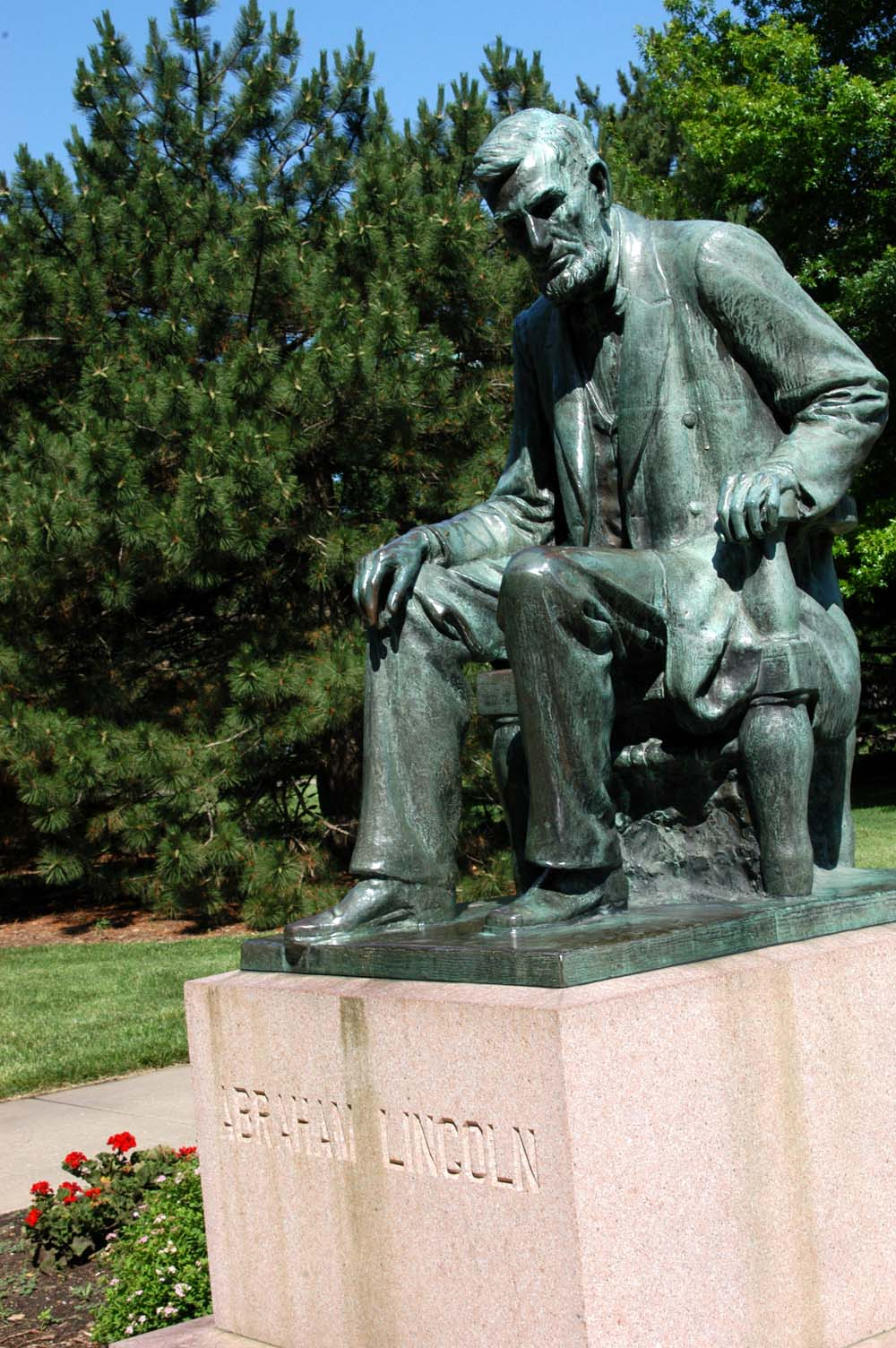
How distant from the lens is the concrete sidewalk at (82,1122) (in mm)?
5480

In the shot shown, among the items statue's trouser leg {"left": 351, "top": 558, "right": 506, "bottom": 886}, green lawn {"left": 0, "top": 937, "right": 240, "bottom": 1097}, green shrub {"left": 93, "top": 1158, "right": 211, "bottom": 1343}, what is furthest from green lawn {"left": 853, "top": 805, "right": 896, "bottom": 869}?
statue's trouser leg {"left": 351, "top": 558, "right": 506, "bottom": 886}

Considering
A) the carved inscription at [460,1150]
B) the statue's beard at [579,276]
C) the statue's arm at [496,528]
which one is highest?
the statue's beard at [579,276]

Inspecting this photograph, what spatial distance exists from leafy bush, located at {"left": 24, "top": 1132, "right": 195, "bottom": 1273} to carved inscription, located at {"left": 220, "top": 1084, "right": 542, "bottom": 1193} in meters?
1.61

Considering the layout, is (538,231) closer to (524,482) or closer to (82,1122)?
(524,482)

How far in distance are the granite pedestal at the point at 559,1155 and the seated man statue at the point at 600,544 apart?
0.34 m

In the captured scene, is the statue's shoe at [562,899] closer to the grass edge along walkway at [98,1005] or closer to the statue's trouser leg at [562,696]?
the statue's trouser leg at [562,696]

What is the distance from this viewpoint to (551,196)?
3.41 metres

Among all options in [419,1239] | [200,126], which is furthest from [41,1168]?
[200,126]

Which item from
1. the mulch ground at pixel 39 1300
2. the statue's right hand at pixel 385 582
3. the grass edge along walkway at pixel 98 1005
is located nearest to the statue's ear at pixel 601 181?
the statue's right hand at pixel 385 582

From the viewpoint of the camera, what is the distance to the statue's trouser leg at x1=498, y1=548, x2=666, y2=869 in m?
3.01

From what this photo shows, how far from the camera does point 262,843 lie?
470 inches

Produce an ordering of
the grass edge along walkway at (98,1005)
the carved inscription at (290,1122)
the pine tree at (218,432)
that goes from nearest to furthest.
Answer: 1. the carved inscription at (290,1122)
2. the grass edge along walkway at (98,1005)
3. the pine tree at (218,432)

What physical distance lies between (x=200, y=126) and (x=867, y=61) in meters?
8.71

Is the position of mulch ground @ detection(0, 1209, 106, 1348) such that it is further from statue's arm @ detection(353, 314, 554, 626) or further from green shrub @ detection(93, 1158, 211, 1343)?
statue's arm @ detection(353, 314, 554, 626)
